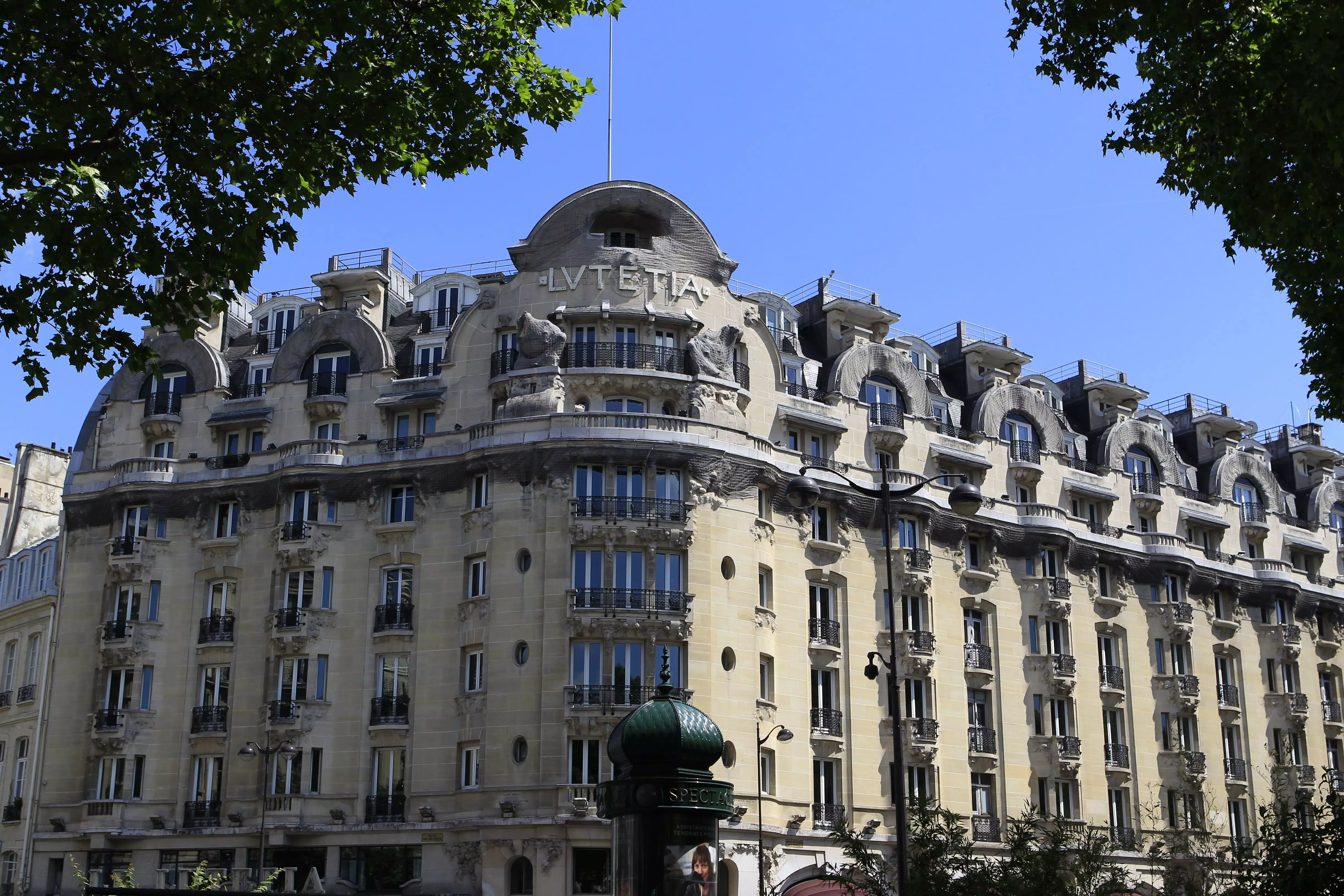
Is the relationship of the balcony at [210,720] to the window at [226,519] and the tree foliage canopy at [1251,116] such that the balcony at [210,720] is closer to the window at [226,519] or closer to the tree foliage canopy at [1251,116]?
the window at [226,519]

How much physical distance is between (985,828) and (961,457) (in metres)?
13.5

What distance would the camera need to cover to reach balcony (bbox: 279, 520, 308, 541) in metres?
50.9

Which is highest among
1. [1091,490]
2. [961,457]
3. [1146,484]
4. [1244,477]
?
[1244,477]

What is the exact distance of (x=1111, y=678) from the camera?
59438 millimetres

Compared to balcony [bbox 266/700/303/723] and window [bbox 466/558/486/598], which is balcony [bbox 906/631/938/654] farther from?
balcony [bbox 266/700/303/723]

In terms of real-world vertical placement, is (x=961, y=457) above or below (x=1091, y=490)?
below

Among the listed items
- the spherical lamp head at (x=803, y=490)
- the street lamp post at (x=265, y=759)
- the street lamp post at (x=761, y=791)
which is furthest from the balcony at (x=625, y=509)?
the spherical lamp head at (x=803, y=490)

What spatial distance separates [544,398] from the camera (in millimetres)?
49188

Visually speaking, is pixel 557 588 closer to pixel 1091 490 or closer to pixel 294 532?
pixel 294 532

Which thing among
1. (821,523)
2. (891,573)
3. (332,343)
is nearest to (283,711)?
(332,343)

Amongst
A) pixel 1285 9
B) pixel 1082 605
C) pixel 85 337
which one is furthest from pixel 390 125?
pixel 1082 605

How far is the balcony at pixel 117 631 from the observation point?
51.4m

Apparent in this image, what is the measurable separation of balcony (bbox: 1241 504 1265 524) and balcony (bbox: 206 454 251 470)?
42914 mm

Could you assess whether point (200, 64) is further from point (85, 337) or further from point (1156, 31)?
point (1156, 31)
